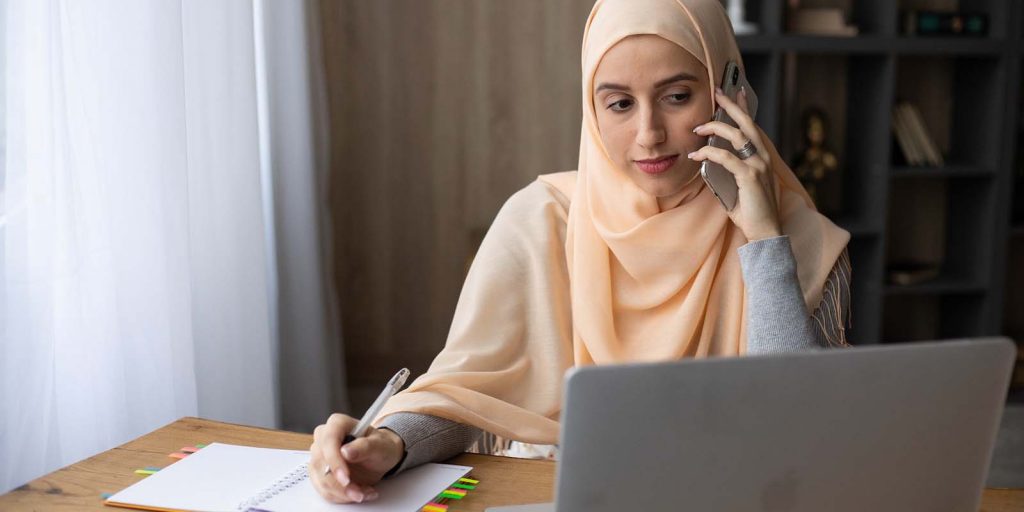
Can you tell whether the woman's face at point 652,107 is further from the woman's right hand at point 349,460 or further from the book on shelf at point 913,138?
the book on shelf at point 913,138

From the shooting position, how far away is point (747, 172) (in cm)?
137

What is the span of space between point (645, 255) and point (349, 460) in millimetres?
597

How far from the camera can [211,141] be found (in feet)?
6.80

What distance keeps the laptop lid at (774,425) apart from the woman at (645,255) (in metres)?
0.50

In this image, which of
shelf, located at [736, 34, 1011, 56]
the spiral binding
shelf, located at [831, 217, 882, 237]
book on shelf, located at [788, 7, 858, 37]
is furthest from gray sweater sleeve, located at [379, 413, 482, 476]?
book on shelf, located at [788, 7, 858, 37]

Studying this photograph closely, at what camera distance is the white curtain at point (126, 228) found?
1.38m

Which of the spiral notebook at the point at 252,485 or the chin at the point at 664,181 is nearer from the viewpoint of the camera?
the spiral notebook at the point at 252,485

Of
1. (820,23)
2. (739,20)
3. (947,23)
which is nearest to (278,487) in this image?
(739,20)

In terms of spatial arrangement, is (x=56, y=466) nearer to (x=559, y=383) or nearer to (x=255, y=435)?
(x=255, y=435)

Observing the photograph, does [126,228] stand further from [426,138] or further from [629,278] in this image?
[426,138]

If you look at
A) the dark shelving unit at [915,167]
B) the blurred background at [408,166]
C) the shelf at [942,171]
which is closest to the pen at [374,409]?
the blurred background at [408,166]

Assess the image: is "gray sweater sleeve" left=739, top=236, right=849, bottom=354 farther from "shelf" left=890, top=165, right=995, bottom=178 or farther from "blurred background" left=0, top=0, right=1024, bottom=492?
"shelf" left=890, top=165, right=995, bottom=178

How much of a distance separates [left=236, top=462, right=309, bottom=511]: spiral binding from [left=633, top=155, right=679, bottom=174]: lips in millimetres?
650

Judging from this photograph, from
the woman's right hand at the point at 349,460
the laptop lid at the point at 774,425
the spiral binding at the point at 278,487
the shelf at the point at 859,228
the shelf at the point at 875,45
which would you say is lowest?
the shelf at the point at 859,228
